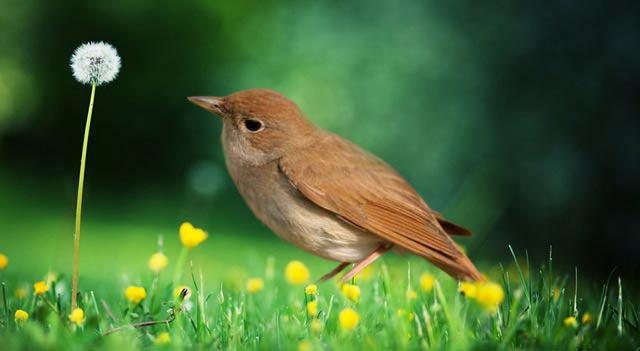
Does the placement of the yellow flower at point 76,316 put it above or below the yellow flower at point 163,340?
above

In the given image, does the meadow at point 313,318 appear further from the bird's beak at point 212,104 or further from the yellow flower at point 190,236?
the bird's beak at point 212,104

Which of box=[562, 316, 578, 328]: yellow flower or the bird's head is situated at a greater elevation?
the bird's head

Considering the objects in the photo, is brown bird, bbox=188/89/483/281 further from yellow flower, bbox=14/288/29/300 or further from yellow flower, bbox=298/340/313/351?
yellow flower, bbox=14/288/29/300

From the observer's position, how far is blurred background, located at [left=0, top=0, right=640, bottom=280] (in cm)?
851

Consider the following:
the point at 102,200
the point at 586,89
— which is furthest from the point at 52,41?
the point at 586,89

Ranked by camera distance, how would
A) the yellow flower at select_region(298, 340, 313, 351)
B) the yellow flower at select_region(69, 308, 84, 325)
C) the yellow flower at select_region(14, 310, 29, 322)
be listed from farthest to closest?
the yellow flower at select_region(14, 310, 29, 322), the yellow flower at select_region(69, 308, 84, 325), the yellow flower at select_region(298, 340, 313, 351)

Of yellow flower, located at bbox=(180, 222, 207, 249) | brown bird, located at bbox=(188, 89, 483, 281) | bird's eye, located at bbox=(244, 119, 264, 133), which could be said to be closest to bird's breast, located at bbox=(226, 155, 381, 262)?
brown bird, located at bbox=(188, 89, 483, 281)

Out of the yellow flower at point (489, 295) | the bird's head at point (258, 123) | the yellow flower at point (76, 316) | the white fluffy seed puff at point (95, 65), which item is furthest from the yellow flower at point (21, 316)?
the yellow flower at point (489, 295)

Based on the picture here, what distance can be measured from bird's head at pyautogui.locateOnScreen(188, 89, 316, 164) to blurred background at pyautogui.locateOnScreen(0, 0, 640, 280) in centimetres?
166

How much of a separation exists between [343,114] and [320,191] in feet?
21.2

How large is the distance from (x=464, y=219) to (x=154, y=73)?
8758 mm

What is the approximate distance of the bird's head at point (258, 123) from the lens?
4.26m

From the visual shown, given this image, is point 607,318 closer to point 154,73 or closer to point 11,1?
point 154,73

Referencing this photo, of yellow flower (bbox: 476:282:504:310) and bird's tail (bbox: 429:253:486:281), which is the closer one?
yellow flower (bbox: 476:282:504:310)
